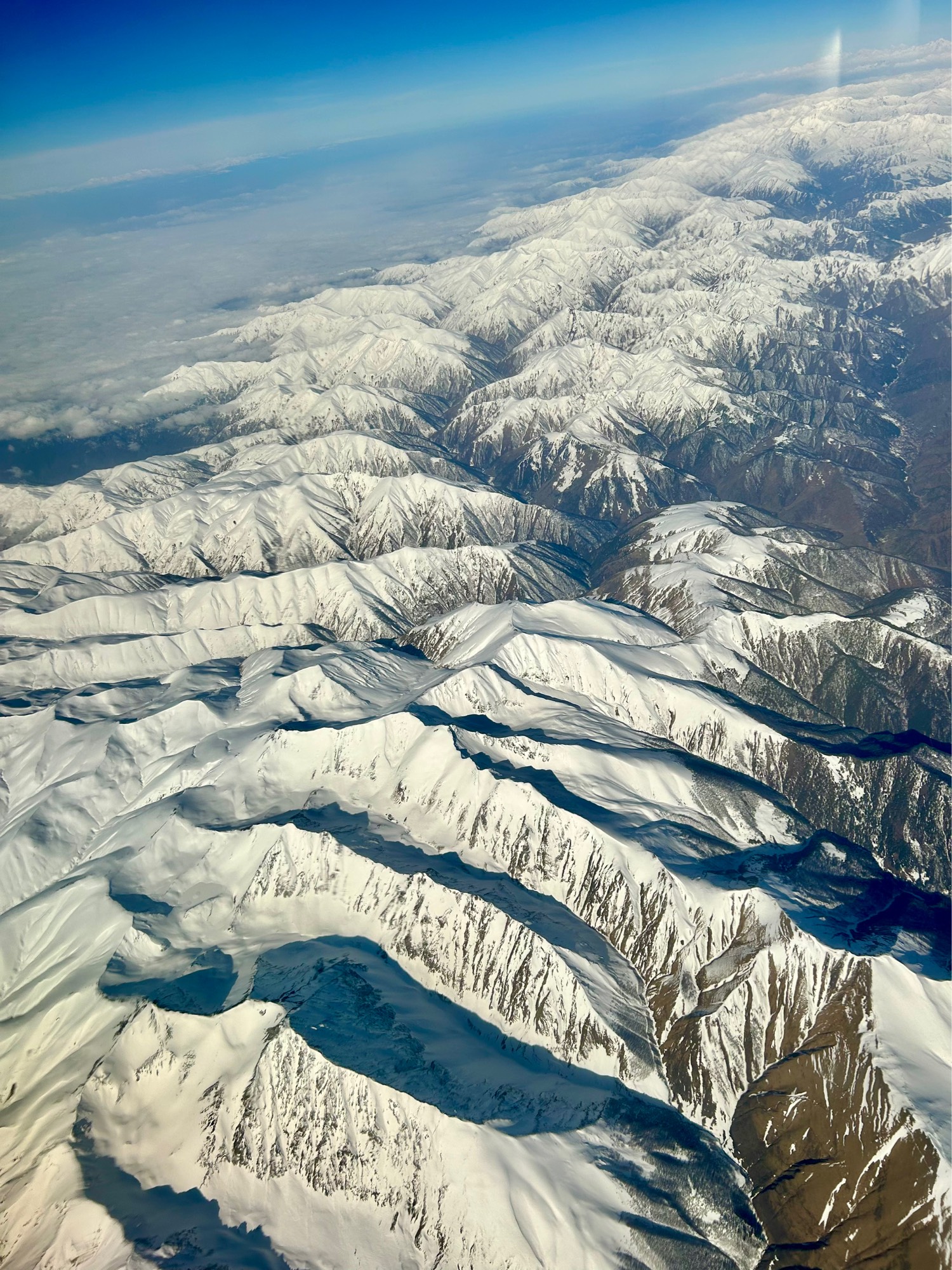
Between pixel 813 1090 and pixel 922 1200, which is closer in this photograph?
pixel 922 1200

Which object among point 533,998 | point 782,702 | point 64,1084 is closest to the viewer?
point 64,1084

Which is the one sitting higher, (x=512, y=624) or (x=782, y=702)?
(x=512, y=624)

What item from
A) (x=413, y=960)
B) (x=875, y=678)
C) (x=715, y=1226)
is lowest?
(x=875, y=678)

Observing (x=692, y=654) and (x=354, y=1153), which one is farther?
(x=692, y=654)

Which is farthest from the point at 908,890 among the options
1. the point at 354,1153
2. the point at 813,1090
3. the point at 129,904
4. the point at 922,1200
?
the point at 129,904

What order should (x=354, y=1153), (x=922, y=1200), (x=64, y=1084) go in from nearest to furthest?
1. (x=922, y=1200)
2. (x=354, y=1153)
3. (x=64, y=1084)

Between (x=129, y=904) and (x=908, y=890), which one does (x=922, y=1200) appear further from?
(x=129, y=904)

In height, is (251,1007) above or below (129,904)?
above

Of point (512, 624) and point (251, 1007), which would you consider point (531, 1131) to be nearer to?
point (251, 1007)

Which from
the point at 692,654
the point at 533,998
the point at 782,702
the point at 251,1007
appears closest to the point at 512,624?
the point at 692,654
